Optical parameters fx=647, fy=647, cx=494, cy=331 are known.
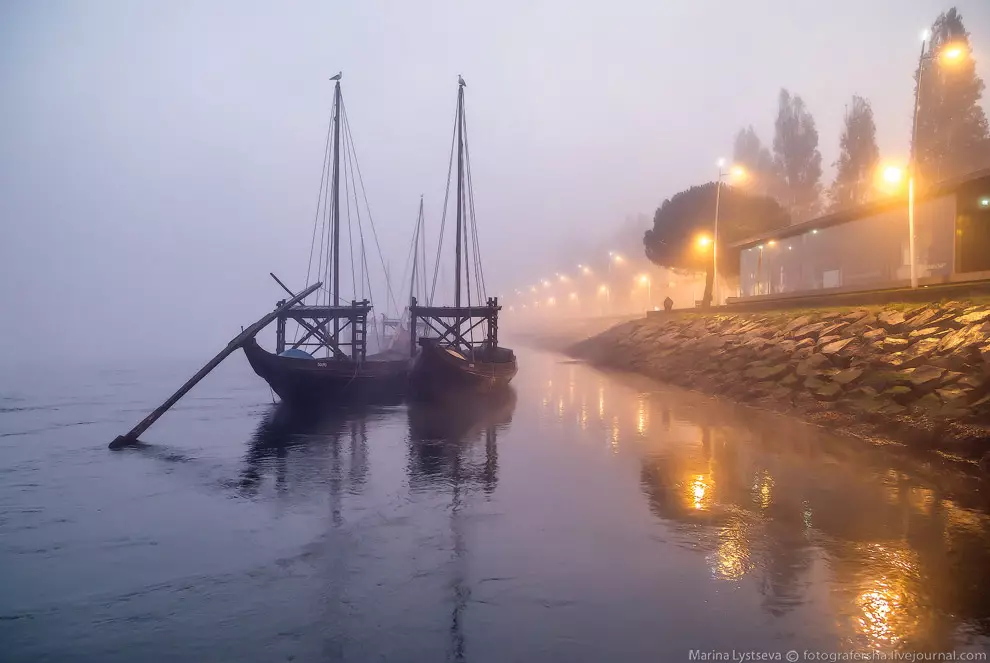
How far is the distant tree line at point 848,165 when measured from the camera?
199 feet

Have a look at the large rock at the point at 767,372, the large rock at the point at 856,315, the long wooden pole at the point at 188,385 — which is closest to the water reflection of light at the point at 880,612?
the large rock at the point at 767,372

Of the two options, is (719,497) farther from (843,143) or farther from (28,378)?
(843,143)

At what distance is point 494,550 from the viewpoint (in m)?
10.5

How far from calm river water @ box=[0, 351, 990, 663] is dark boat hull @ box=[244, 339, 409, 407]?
8201 mm

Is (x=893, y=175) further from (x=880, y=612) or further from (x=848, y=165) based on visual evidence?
(x=848, y=165)

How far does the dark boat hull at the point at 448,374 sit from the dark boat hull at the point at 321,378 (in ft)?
5.75

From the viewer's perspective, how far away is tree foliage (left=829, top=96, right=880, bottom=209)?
75625 millimetres

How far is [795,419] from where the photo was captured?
2284 cm

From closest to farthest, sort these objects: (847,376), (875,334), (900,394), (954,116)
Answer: (900,394) → (847,376) → (875,334) → (954,116)

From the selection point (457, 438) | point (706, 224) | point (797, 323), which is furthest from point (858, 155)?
point (457, 438)

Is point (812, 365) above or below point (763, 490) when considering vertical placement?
above

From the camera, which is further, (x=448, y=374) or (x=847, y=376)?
(x=448, y=374)

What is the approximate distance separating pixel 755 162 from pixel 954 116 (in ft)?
99.7

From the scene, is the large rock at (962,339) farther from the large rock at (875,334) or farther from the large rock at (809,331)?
the large rock at (809,331)
